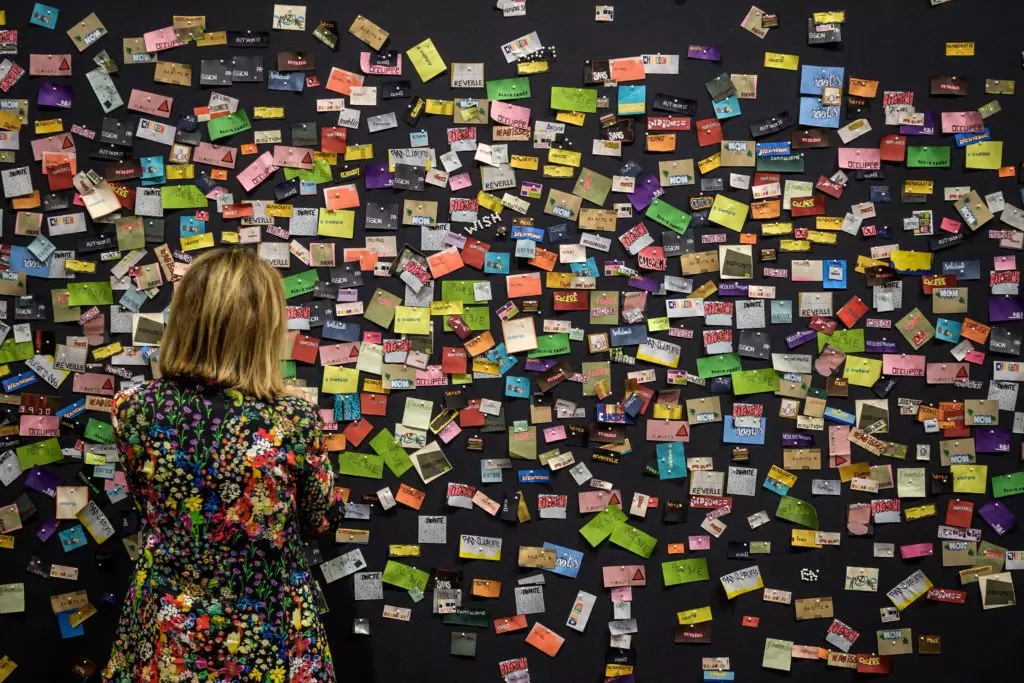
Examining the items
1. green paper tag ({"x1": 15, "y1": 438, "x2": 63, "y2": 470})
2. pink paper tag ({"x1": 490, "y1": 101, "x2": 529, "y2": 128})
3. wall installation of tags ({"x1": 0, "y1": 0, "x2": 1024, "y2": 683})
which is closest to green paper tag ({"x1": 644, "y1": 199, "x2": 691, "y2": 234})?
wall installation of tags ({"x1": 0, "y1": 0, "x2": 1024, "y2": 683})

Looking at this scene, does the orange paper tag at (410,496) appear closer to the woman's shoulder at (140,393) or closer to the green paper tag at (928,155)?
the woman's shoulder at (140,393)

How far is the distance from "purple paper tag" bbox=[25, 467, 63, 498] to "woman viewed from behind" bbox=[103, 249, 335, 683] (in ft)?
2.73

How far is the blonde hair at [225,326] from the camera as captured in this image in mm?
1892

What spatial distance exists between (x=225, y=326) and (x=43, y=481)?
1226 mm

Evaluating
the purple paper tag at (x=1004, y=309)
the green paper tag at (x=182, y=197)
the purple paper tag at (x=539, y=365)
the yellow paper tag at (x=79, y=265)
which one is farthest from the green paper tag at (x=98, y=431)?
the purple paper tag at (x=1004, y=309)

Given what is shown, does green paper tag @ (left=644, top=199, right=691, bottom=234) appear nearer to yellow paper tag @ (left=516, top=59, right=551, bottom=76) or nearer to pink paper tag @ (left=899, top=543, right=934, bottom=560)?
yellow paper tag @ (left=516, top=59, right=551, bottom=76)

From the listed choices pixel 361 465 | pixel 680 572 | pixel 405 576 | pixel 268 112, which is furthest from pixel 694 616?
pixel 268 112

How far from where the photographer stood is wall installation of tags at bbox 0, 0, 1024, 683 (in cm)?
268

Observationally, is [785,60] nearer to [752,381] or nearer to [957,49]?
[957,49]

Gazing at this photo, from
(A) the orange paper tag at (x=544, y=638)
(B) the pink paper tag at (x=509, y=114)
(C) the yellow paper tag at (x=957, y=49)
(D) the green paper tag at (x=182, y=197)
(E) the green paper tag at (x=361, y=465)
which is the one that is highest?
(C) the yellow paper tag at (x=957, y=49)

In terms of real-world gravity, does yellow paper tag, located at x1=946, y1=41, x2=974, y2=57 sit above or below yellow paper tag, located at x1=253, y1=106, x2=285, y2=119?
above

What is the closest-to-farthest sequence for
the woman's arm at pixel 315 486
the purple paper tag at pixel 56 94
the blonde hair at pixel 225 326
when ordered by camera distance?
1. the blonde hair at pixel 225 326
2. the woman's arm at pixel 315 486
3. the purple paper tag at pixel 56 94

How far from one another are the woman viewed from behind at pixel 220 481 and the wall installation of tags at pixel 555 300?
0.71 m

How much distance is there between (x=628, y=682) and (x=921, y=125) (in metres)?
1.94
